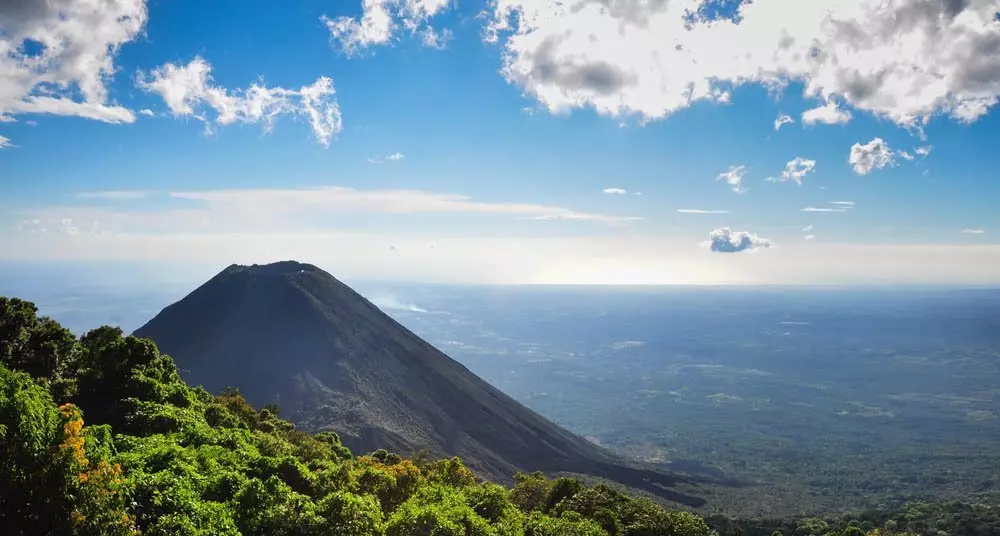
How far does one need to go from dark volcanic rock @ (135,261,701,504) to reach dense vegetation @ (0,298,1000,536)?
2722 inches

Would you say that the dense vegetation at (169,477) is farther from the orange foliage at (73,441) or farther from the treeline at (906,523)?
the treeline at (906,523)

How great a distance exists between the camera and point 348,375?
12888 cm

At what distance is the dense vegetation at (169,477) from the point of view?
48.5 ft

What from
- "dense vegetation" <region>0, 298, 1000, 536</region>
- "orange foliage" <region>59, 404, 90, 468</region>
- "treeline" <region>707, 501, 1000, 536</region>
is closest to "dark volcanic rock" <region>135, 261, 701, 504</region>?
"treeline" <region>707, 501, 1000, 536</region>

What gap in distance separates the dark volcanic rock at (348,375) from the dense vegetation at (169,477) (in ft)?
227

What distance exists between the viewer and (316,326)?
466 feet

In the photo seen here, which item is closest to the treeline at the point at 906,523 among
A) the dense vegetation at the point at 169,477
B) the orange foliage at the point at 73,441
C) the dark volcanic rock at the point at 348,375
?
the dark volcanic rock at the point at 348,375

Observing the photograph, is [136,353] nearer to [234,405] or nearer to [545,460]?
[234,405]

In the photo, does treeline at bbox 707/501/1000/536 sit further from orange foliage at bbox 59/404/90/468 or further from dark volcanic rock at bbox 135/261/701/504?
orange foliage at bbox 59/404/90/468

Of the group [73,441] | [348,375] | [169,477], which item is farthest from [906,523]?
[73,441]

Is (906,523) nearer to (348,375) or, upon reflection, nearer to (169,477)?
(348,375)

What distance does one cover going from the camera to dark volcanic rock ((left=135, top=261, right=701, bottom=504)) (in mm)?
117312

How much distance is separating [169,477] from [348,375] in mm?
112918

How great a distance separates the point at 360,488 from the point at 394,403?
9663 cm
